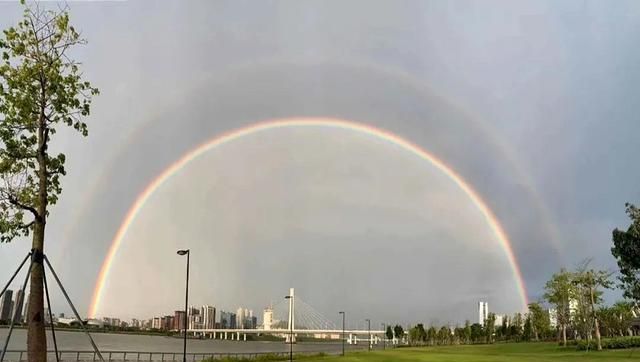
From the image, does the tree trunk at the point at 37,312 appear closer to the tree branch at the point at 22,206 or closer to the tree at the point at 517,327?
the tree branch at the point at 22,206

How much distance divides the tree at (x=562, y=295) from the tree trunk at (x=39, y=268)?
329 feet

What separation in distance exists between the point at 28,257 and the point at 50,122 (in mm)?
6170

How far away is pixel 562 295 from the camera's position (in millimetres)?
106625

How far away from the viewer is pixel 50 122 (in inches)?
1001

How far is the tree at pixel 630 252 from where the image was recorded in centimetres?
5206

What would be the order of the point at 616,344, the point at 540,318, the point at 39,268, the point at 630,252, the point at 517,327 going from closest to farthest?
the point at 39,268 < the point at 630,252 < the point at 616,344 < the point at 540,318 < the point at 517,327

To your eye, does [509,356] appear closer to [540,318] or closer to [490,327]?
[540,318]

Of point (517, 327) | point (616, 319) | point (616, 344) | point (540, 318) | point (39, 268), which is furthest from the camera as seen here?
point (517, 327)

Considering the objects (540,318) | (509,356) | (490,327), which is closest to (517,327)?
(490,327)

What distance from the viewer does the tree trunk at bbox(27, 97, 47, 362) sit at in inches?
912

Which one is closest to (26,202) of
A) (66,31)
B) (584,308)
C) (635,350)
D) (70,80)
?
(70,80)

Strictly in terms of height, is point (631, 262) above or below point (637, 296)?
above

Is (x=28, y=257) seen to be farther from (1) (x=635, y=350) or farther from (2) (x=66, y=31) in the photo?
(1) (x=635, y=350)

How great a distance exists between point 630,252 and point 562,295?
58.6m
